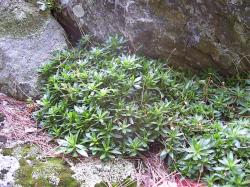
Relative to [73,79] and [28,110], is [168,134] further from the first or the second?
[28,110]

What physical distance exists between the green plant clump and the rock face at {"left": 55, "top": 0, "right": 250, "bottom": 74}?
17 cm

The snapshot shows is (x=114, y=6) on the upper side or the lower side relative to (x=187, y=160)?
upper

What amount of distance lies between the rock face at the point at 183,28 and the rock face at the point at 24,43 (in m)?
0.50

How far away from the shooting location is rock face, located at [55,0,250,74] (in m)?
3.08

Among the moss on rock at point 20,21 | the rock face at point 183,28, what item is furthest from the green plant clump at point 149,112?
the moss on rock at point 20,21

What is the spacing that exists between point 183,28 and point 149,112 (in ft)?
3.51

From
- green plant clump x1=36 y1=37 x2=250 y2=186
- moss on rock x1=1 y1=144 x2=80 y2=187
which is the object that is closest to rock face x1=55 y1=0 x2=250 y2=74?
green plant clump x1=36 y1=37 x2=250 y2=186

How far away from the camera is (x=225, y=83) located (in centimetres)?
323

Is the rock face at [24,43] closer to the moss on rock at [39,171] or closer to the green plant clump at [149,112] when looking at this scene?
the green plant clump at [149,112]

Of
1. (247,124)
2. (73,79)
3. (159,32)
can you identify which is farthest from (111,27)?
(247,124)

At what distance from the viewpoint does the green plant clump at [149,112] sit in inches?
95.3

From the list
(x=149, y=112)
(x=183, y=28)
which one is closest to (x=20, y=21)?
(x=183, y=28)

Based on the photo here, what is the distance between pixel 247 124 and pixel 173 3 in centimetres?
138

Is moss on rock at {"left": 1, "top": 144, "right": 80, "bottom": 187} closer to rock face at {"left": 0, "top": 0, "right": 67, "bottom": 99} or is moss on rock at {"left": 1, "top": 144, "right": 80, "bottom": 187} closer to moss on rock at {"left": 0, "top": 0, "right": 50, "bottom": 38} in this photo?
rock face at {"left": 0, "top": 0, "right": 67, "bottom": 99}
